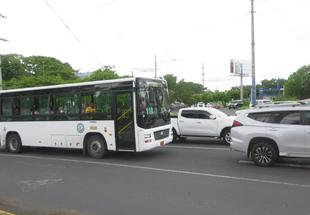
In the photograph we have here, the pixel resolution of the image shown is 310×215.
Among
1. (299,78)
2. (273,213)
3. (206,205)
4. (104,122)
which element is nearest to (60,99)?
(104,122)

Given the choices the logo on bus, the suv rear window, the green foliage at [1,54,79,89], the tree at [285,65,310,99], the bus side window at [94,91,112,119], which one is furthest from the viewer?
the tree at [285,65,310,99]

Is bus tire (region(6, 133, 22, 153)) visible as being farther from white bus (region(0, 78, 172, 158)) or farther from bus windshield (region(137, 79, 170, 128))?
bus windshield (region(137, 79, 170, 128))

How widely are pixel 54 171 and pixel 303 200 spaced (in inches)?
272

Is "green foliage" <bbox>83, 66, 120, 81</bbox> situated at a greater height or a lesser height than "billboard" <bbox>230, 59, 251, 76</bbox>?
lesser

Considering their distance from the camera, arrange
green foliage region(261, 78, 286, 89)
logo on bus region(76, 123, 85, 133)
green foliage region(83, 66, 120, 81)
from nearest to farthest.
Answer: logo on bus region(76, 123, 85, 133) < green foliage region(83, 66, 120, 81) < green foliage region(261, 78, 286, 89)

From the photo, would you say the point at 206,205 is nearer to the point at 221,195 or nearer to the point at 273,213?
the point at 221,195

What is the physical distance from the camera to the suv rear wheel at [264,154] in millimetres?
9633

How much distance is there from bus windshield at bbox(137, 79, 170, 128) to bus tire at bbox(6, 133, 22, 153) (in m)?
6.28

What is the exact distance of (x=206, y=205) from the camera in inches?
251

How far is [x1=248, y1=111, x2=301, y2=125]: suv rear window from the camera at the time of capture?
9500 millimetres

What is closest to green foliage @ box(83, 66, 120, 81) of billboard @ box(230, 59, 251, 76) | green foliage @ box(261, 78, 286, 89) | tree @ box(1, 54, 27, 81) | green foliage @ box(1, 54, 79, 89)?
green foliage @ box(1, 54, 79, 89)

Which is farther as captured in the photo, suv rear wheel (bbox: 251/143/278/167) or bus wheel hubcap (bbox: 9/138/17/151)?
bus wheel hubcap (bbox: 9/138/17/151)

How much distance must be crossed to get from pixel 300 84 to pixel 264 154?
8823 centimetres

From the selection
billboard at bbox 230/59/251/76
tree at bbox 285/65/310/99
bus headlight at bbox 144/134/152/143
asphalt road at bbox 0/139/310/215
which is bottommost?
asphalt road at bbox 0/139/310/215
